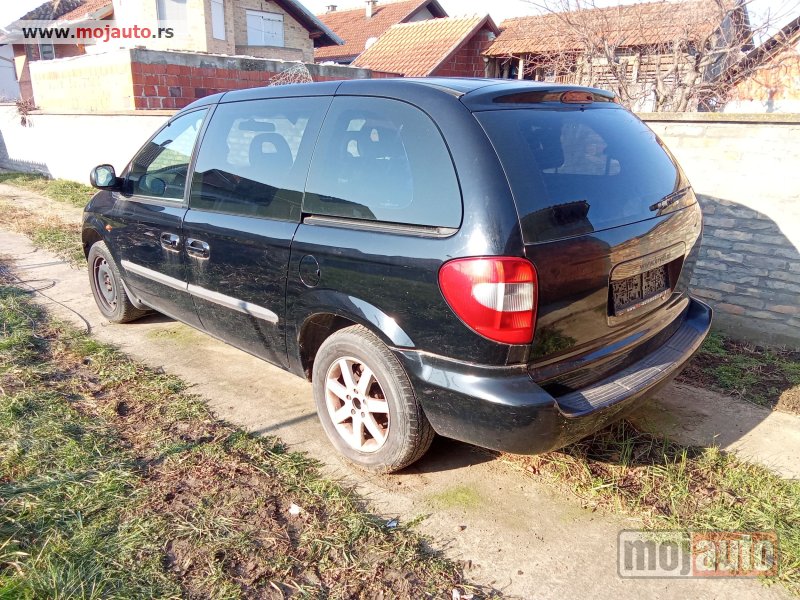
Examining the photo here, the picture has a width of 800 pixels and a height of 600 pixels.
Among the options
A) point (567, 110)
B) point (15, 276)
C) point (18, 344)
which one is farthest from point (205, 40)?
point (567, 110)

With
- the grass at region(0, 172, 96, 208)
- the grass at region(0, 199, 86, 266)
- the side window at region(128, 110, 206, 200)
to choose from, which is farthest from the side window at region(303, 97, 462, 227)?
the grass at region(0, 172, 96, 208)

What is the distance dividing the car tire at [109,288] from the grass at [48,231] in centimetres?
209

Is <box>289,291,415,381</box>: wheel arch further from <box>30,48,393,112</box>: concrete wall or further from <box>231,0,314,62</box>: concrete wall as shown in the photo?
<box>231,0,314,62</box>: concrete wall

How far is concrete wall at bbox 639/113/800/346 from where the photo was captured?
442cm

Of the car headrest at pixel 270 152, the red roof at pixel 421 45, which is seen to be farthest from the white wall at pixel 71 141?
the red roof at pixel 421 45

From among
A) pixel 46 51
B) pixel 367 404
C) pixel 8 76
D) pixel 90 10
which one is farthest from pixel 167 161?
pixel 8 76

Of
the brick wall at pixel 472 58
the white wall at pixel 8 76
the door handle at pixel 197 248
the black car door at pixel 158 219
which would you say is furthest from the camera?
the white wall at pixel 8 76

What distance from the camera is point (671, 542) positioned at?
8.37 ft

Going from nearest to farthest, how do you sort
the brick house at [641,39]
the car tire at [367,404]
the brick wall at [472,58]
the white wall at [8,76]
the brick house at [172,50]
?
the car tire at [367,404], the brick house at [641,39], the brick house at [172,50], the brick wall at [472,58], the white wall at [8,76]

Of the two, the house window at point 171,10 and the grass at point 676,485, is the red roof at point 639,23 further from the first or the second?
the house window at point 171,10

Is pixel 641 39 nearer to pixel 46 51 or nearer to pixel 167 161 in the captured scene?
pixel 167 161

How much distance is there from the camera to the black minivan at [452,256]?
2373 millimetres

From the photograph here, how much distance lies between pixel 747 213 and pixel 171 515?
4482 mm

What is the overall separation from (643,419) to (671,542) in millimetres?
1060
